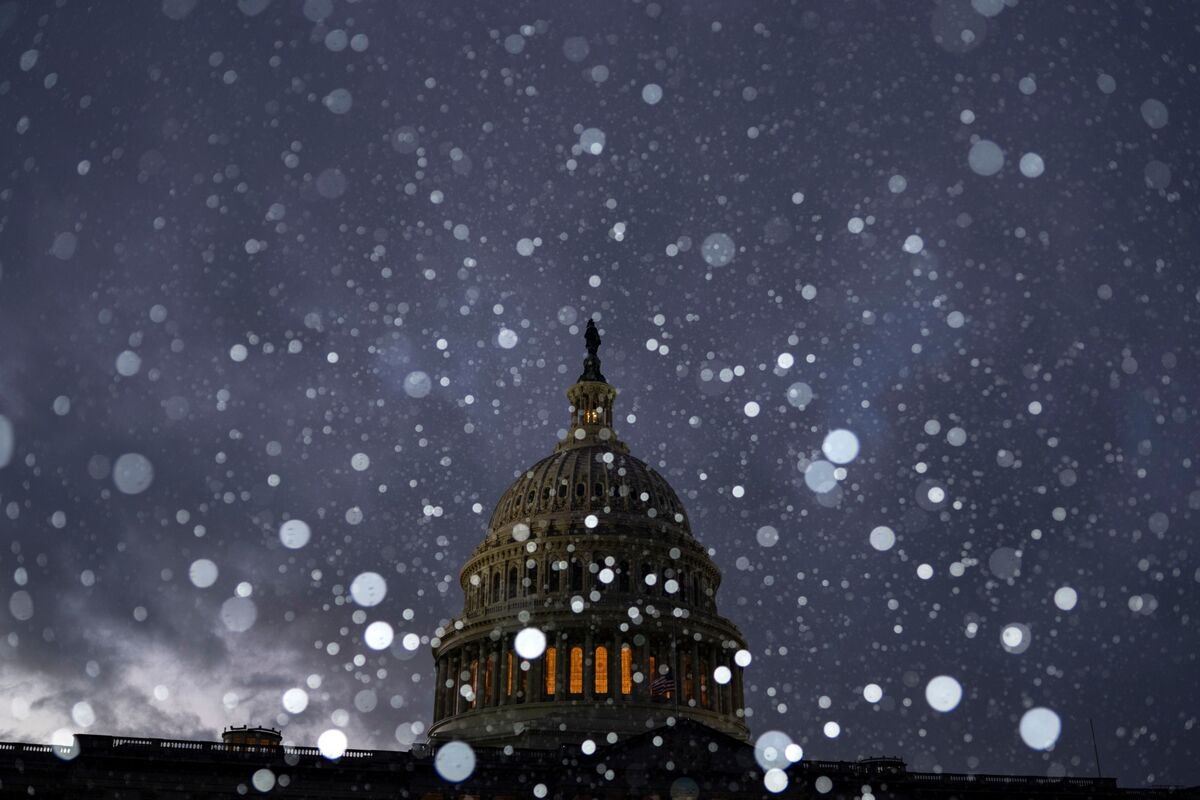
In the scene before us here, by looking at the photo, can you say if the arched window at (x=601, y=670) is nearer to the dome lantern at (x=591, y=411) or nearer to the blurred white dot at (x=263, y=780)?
the dome lantern at (x=591, y=411)

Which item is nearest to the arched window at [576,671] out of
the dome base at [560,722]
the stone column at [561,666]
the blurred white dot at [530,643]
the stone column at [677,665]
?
the stone column at [561,666]

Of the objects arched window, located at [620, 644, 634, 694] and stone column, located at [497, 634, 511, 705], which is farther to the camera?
stone column, located at [497, 634, 511, 705]

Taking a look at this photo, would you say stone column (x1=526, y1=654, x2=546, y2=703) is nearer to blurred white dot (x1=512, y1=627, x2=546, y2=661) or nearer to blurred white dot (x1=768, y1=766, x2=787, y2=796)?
blurred white dot (x1=512, y1=627, x2=546, y2=661)

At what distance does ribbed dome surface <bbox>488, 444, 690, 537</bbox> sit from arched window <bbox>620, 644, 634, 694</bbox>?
1302 centimetres

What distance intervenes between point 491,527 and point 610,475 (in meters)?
12.1

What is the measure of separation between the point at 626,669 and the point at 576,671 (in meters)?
3.91

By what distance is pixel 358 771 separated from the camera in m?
53.4

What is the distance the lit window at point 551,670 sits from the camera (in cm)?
7744

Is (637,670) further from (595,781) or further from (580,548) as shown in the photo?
(595,781)

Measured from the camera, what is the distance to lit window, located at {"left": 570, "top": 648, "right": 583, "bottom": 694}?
76.2m

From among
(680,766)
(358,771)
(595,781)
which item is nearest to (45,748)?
(358,771)

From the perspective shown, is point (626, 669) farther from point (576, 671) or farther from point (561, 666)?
point (561, 666)

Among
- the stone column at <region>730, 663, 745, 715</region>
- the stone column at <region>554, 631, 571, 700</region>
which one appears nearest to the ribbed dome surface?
the stone column at <region>554, 631, 571, 700</region>

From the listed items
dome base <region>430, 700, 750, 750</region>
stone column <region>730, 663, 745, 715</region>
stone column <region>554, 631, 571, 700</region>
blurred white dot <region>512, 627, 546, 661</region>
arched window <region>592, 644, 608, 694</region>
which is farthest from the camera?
stone column <region>730, 663, 745, 715</region>
